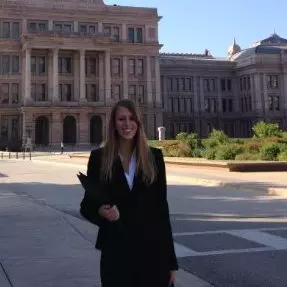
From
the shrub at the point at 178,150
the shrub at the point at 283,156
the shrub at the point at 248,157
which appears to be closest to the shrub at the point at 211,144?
the shrub at the point at 178,150

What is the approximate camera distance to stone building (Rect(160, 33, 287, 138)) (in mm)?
98250

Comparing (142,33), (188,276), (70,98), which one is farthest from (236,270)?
(142,33)

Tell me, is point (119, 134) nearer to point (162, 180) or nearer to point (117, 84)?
point (162, 180)

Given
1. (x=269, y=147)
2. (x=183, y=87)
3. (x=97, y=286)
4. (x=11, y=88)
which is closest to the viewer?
(x=97, y=286)

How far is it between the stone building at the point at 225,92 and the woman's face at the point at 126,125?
92.3 metres

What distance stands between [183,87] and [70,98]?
1033 inches

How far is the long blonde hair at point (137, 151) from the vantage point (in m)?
3.73

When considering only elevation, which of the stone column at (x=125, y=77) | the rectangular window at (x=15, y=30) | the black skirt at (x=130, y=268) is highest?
the rectangular window at (x=15, y=30)

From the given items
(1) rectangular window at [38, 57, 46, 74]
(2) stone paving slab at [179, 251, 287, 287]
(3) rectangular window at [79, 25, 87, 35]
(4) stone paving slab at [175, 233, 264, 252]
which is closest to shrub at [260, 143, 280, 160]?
(4) stone paving slab at [175, 233, 264, 252]

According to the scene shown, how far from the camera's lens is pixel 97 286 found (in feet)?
19.5

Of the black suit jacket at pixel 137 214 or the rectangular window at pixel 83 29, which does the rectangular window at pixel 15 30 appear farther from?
the black suit jacket at pixel 137 214

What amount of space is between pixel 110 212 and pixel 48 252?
4541mm

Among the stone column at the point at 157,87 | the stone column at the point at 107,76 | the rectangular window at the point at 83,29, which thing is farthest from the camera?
the stone column at the point at 157,87

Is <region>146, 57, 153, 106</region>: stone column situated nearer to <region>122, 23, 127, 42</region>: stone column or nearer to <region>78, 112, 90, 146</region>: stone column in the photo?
<region>122, 23, 127, 42</region>: stone column
